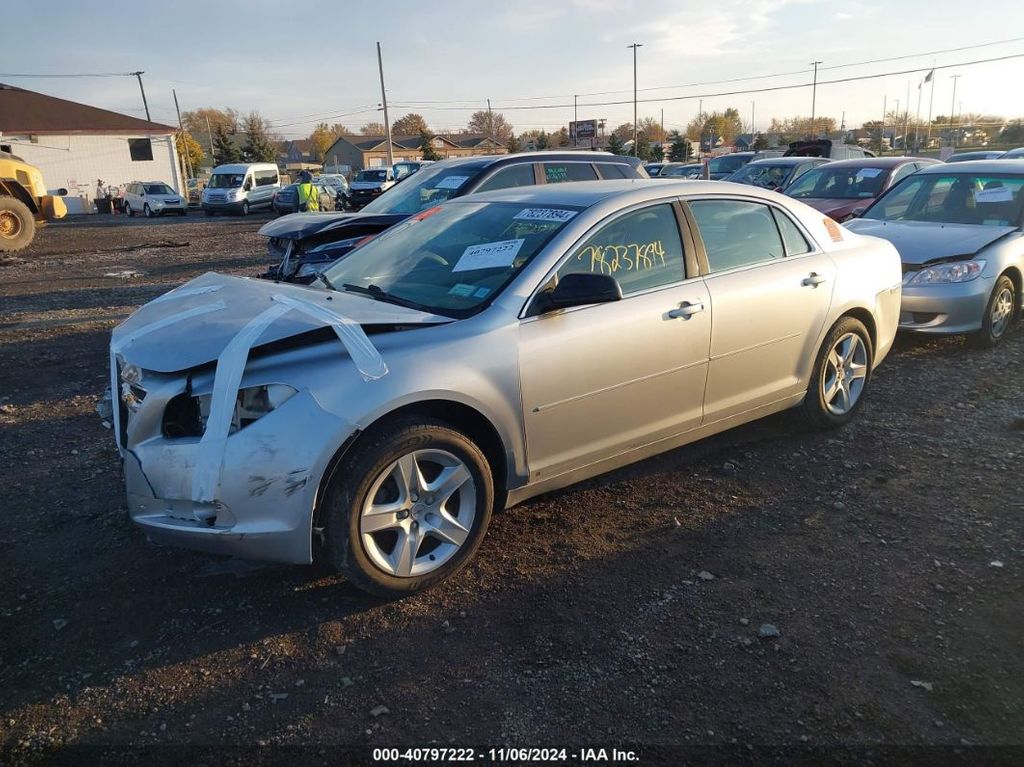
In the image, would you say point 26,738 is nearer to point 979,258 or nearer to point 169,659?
point 169,659

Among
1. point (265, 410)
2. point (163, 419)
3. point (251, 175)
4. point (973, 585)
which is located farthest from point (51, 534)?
point (251, 175)

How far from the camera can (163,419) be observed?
308 centimetres

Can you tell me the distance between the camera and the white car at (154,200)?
33719 mm

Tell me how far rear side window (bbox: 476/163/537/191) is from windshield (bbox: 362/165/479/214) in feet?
0.81

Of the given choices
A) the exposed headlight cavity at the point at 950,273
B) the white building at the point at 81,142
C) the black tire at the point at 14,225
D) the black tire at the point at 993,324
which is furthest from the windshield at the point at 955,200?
the white building at the point at 81,142

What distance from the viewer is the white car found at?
111 ft

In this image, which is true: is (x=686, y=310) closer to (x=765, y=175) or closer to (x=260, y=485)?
(x=260, y=485)

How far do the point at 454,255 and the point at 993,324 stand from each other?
5741 millimetres

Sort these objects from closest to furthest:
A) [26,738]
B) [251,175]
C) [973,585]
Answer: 1. [26,738]
2. [973,585]
3. [251,175]

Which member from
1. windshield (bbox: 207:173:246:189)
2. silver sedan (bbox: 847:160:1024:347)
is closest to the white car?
windshield (bbox: 207:173:246:189)

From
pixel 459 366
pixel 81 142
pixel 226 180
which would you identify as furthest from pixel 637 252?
pixel 81 142

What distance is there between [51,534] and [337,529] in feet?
6.10

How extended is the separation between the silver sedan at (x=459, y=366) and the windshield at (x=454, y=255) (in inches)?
0.6

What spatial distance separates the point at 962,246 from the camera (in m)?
7.09
